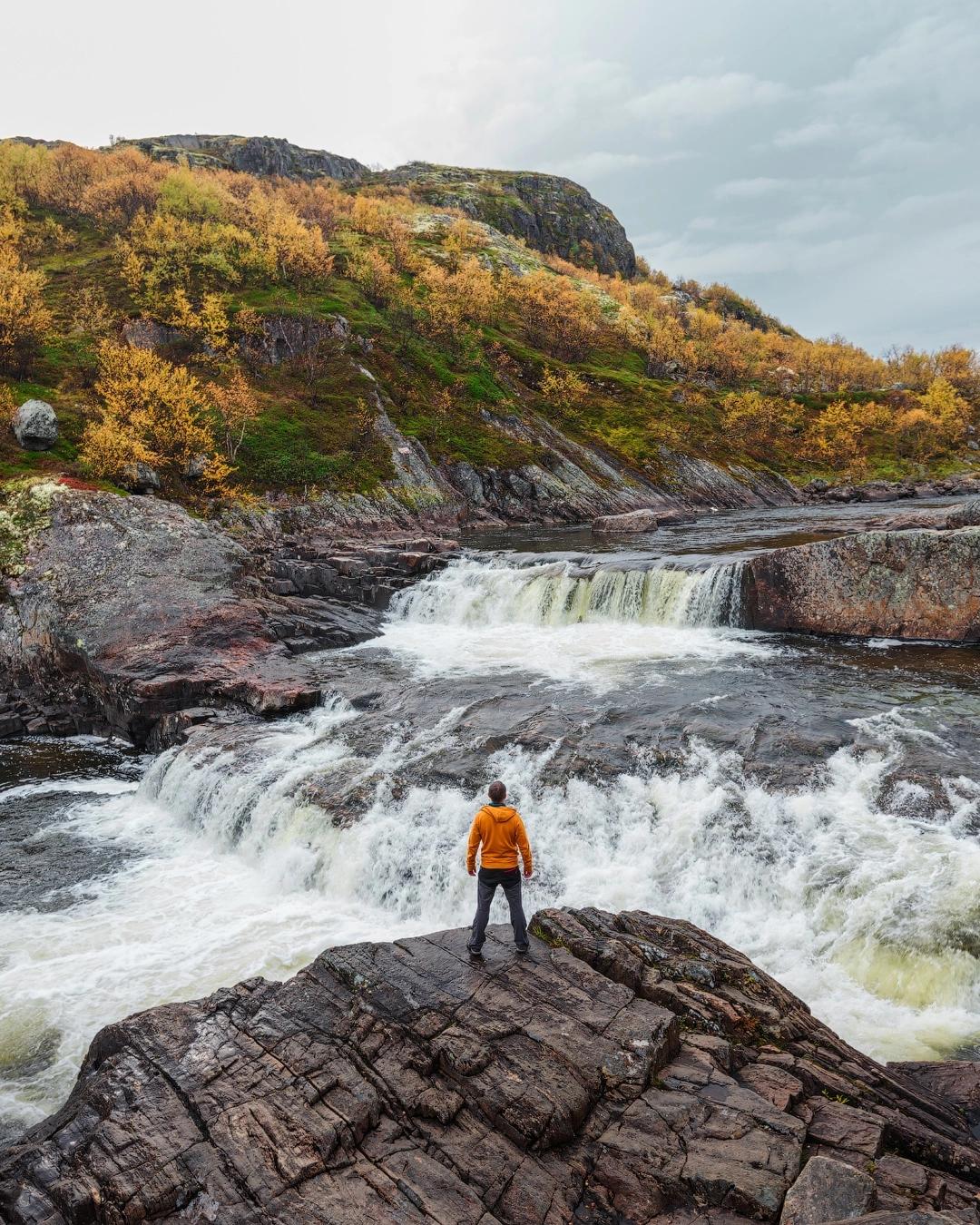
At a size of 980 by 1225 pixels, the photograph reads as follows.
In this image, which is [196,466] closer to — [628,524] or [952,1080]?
[628,524]

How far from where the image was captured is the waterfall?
29.5 metres

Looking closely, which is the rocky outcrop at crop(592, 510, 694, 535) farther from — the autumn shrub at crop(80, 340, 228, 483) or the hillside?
the autumn shrub at crop(80, 340, 228, 483)

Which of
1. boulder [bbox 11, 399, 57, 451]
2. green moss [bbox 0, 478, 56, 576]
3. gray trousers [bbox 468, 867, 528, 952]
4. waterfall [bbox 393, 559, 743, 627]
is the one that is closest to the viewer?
gray trousers [bbox 468, 867, 528, 952]

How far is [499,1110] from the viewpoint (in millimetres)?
7125

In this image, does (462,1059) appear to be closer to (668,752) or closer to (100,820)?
(668,752)

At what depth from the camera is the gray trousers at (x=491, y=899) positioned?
31.2 ft

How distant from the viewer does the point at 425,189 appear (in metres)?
189

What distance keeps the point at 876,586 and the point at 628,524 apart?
28.4m

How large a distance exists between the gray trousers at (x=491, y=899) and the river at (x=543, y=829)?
4228mm

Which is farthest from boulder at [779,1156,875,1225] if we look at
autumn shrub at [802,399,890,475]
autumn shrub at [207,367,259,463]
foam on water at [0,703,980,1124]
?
autumn shrub at [802,399,890,475]

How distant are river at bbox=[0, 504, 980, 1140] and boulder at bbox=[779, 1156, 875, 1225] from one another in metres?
4.72

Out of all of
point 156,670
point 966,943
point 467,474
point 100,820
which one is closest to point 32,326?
point 467,474

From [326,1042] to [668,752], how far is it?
434 inches

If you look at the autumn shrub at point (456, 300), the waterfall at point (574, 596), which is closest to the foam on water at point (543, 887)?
the waterfall at point (574, 596)
